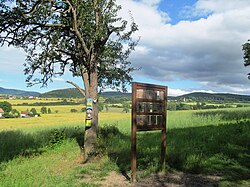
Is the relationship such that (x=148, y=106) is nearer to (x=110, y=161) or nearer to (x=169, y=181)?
(x=169, y=181)

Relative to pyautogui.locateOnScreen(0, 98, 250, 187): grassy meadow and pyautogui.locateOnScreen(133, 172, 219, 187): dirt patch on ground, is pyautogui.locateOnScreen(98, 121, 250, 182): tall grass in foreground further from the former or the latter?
pyautogui.locateOnScreen(133, 172, 219, 187): dirt patch on ground

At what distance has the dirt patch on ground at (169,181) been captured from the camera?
6.49 m

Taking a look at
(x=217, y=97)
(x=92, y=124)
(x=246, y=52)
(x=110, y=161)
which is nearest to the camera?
(x=110, y=161)

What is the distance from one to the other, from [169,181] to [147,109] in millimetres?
2100

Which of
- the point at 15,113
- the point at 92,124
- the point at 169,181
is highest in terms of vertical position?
the point at 92,124

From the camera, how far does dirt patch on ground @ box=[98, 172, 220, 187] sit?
6488mm

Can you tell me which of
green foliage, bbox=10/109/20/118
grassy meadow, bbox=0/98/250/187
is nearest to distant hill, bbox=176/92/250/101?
green foliage, bbox=10/109/20/118

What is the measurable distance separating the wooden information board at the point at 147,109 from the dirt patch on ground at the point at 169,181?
0.39 metres

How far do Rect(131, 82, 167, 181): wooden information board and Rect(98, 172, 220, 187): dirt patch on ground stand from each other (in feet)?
1.29

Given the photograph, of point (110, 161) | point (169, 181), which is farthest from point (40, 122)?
point (169, 181)

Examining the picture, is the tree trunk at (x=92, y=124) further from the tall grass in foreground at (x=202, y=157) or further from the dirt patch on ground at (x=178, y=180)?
the dirt patch on ground at (x=178, y=180)

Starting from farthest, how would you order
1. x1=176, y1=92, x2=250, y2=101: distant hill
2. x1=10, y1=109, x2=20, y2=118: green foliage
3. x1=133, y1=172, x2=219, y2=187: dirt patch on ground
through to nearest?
x1=176, y1=92, x2=250, y2=101: distant hill → x1=10, y1=109, x2=20, y2=118: green foliage → x1=133, y1=172, x2=219, y2=187: dirt patch on ground

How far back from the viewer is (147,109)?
7.44 meters

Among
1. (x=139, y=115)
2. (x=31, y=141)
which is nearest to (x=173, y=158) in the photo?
(x=139, y=115)
